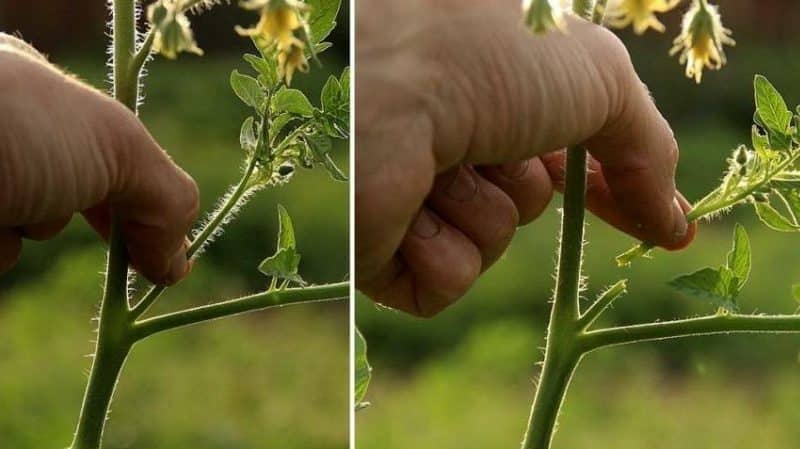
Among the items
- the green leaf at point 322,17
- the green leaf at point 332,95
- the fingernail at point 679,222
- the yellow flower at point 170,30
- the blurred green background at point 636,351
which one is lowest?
the blurred green background at point 636,351

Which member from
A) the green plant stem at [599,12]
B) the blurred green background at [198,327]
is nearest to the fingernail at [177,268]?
the green plant stem at [599,12]

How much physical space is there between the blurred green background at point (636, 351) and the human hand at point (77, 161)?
0.57 metres

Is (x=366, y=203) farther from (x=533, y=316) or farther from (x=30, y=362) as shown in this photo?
(x=533, y=316)

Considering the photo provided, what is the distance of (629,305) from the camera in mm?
1549

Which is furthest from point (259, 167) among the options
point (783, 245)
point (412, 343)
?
point (783, 245)

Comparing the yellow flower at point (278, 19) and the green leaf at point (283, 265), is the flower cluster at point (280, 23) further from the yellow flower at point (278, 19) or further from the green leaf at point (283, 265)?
the green leaf at point (283, 265)

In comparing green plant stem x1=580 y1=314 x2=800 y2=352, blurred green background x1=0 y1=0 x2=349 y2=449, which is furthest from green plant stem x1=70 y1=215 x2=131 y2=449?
blurred green background x1=0 y1=0 x2=349 y2=449

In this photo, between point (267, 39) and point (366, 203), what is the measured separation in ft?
0.24

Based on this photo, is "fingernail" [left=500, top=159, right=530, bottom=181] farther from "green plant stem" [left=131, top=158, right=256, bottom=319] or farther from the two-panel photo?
"green plant stem" [left=131, top=158, right=256, bottom=319]

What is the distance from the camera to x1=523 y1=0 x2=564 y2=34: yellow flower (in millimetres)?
328

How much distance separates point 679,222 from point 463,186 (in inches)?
4.3

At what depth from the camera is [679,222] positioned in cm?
49

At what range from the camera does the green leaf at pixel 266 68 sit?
0.49 meters

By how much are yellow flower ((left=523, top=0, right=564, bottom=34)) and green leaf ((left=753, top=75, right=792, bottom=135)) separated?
167 millimetres
